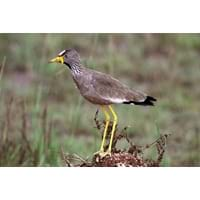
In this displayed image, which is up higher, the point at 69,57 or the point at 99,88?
the point at 69,57

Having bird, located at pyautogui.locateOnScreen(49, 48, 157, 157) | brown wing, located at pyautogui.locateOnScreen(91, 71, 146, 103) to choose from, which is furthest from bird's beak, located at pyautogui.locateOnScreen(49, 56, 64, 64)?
brown wing, located at pyautogui.locateOnScreen(91, 71, 146, 103)

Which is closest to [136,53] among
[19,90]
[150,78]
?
[150,78]

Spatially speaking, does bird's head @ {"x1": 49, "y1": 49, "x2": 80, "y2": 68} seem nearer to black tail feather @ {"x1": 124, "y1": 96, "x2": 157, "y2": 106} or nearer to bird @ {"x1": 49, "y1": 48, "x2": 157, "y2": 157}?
bird @ {"x1": 49, "y1": 48, "x2": 157, "y2": 157}

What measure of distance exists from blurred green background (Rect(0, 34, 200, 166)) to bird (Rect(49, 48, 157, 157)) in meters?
0.05

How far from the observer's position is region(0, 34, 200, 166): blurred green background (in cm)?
560

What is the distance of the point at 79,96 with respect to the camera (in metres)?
5.58

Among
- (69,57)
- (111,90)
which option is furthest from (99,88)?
(69,57)

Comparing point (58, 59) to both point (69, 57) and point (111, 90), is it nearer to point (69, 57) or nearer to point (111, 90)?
point (69, 57)

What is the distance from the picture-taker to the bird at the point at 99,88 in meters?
5.50

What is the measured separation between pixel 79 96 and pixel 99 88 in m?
0.11
